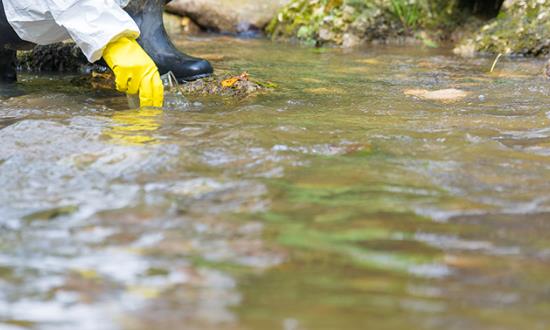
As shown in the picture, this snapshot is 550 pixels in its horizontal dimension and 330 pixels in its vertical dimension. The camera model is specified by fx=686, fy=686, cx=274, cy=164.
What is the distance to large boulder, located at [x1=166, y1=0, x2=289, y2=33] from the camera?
8492mm

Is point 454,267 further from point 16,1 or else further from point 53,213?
point 16,1

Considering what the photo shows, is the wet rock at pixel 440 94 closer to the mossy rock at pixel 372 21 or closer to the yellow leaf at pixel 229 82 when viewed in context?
the yellow leaf at pixel 229 82

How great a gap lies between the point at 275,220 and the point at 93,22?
77.2 inches

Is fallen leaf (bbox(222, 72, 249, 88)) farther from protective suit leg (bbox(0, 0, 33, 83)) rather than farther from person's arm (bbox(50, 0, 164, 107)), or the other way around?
protective suit leg (bbox(0, 0, 33, 83))

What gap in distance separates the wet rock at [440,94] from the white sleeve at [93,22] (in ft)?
5.41

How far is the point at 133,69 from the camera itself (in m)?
3.40

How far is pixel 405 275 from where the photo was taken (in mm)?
1514

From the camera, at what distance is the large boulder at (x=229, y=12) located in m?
8.49

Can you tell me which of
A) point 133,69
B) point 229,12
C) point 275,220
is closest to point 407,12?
point 229,12

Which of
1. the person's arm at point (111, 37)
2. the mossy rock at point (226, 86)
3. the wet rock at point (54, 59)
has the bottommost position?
the mossy rock at point (226, 86)

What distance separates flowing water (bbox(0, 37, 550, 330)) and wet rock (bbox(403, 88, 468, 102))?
51 centimetres

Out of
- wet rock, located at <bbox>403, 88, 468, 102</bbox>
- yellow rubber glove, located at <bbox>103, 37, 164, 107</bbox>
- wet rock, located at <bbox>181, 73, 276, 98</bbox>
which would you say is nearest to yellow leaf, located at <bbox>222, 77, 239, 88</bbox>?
wet rock, located at <bbox>181, 73, 276, 98</bbox>

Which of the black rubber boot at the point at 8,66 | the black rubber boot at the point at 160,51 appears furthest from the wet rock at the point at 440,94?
the black rubber boot at the point at 8,66

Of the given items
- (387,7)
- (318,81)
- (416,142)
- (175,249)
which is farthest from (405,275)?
(387,7)
